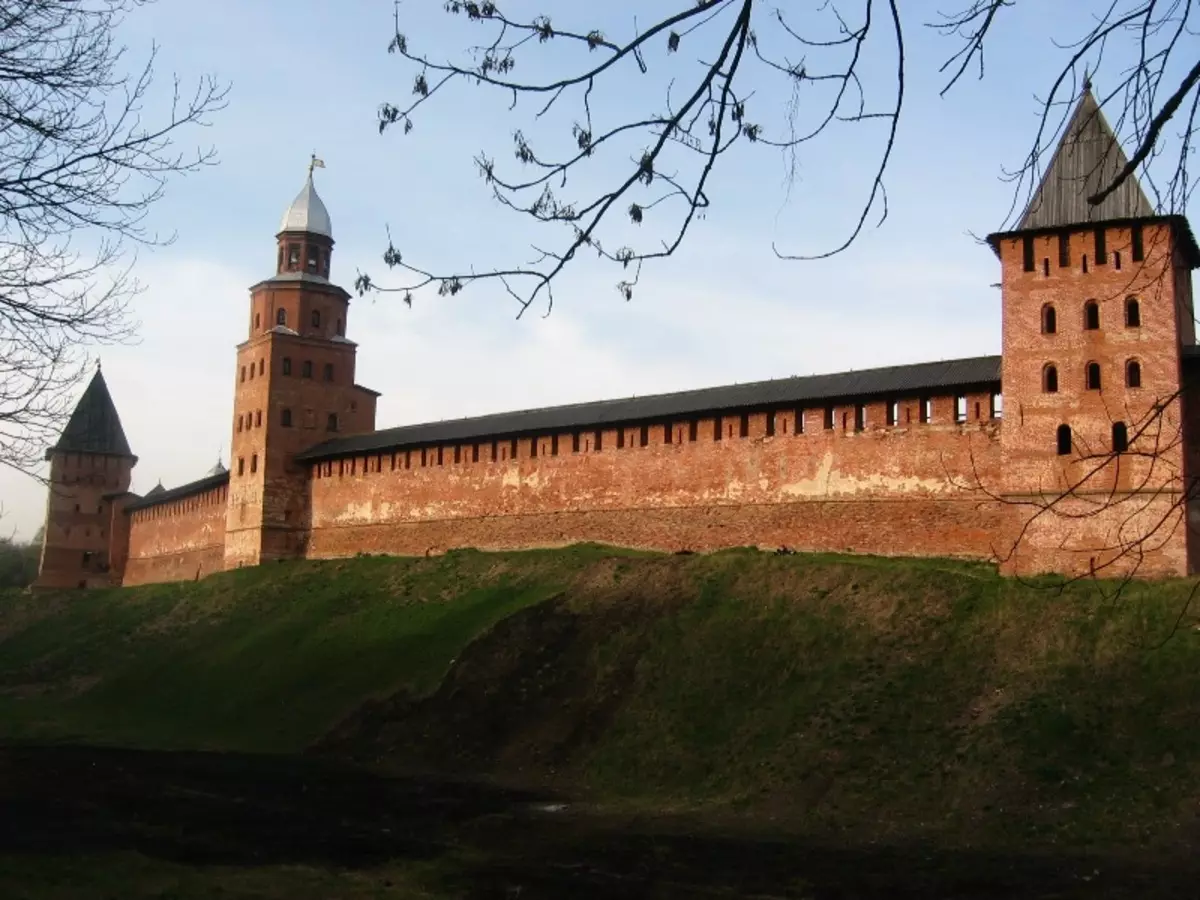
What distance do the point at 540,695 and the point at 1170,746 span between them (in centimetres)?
1095

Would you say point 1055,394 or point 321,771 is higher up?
point 1055,394

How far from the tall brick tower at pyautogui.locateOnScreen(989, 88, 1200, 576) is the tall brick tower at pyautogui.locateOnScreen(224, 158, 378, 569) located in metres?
23.7

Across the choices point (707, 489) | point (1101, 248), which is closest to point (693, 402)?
point (707, 489)

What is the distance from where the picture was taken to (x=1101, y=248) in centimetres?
2319

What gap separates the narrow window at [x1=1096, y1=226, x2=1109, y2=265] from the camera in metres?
23.1

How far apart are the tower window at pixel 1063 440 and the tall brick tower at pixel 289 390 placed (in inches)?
961

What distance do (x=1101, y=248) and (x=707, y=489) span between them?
33.2ft

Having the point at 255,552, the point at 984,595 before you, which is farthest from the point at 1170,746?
the point at 255,552

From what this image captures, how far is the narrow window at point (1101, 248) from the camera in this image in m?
23.1

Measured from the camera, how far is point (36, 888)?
10836 mm

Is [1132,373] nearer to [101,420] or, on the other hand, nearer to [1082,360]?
[1082,360]

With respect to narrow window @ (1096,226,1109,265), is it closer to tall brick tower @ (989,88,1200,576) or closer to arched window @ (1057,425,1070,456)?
tall brick tower @ (989,88,1200,576)

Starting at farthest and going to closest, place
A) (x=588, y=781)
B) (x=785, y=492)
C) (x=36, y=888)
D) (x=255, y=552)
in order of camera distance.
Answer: (x=255, y=552)
(x=785, y=492)
(x=588, y=781)
(x=36, y=888)

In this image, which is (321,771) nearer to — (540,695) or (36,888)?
(540,695)
